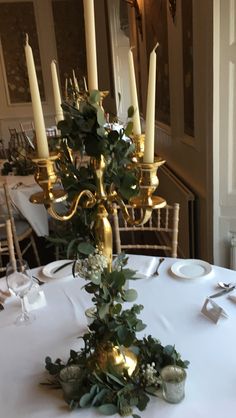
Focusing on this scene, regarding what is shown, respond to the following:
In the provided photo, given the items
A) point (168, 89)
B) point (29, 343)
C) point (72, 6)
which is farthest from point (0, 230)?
point (72, 6)

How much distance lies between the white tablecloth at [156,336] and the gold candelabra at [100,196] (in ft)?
1.17

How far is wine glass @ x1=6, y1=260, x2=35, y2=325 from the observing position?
128 cm

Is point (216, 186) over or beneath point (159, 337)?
over

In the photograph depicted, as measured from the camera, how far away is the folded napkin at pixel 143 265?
1.51 m

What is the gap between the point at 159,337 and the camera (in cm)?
113

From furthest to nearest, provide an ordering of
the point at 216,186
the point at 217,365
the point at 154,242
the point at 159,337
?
the point at 154,242 < the point at 216,186 < the point at 159,337 < the point at 217,365

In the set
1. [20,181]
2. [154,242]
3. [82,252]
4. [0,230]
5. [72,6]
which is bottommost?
[154,242]

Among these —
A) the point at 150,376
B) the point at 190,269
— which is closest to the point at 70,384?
the point at 150,376

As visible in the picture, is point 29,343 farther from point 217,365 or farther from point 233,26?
point 233,26

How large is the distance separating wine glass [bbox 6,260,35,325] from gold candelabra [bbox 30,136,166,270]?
46cm

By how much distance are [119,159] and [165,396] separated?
1.84ft

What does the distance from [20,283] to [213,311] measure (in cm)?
64

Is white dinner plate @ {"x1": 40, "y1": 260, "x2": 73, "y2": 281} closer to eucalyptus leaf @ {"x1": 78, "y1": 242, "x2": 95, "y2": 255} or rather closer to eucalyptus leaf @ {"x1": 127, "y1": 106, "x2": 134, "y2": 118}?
eucalyptus leaf @ {"x1": 78, "y1": 242, "x2": 95, "y2": 255}

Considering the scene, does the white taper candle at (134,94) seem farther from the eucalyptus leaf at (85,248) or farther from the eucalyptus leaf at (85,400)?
the eucalyptus leaf at (85,400)
